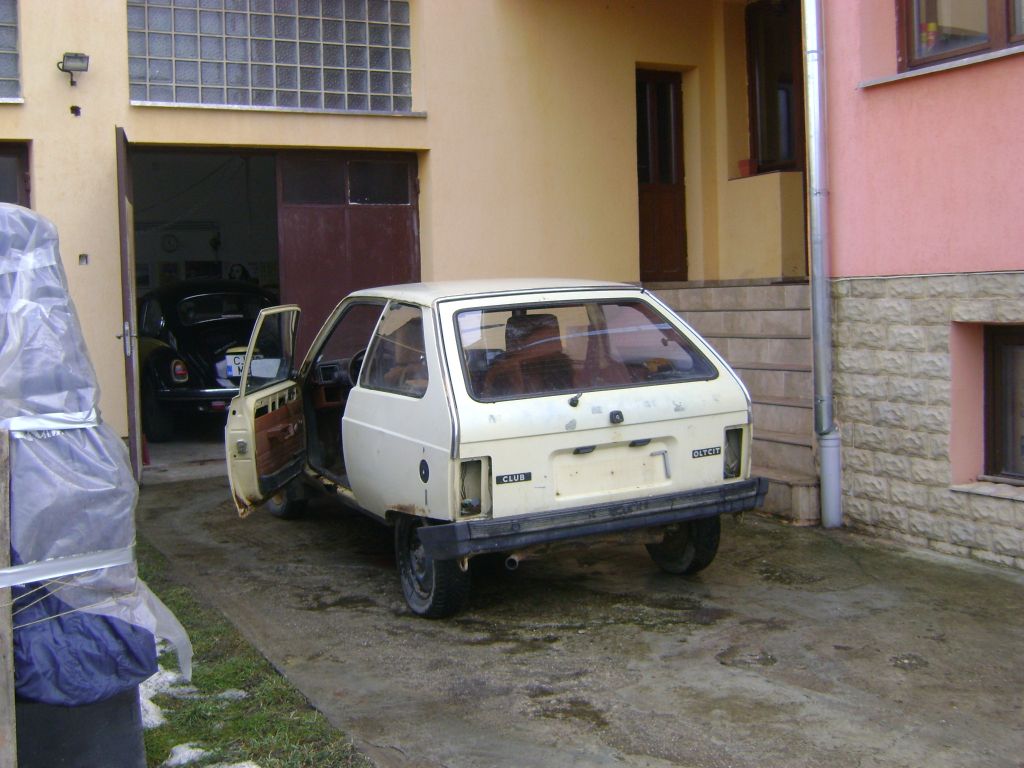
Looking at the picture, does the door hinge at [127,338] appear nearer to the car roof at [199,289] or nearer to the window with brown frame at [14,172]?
the window with brown frame at [14,172]

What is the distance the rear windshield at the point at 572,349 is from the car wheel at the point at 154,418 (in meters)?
6.77

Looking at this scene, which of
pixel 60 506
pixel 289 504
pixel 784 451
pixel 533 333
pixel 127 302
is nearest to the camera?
pixel 60 506

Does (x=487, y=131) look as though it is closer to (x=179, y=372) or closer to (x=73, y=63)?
(x=73, y=63)

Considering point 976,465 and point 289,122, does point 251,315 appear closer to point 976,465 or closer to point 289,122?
point 289,122

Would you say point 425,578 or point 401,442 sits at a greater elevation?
point 401,442

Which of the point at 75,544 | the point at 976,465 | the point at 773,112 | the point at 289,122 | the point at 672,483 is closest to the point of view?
the point at 75,544

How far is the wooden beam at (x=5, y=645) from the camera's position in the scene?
10.9 ft

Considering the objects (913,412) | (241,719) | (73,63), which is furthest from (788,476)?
(73,63)

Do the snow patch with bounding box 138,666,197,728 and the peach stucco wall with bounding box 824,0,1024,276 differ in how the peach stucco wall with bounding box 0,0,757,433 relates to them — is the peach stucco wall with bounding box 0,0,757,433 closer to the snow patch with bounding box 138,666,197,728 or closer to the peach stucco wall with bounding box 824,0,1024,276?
the peach stucco wall with bounding box 824,0,1024,276

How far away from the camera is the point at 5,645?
331 cm

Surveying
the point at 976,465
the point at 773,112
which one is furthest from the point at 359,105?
the point at 976,465

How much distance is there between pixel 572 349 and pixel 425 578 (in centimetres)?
138

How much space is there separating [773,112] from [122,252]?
660 cm

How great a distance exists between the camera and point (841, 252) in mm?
7445
